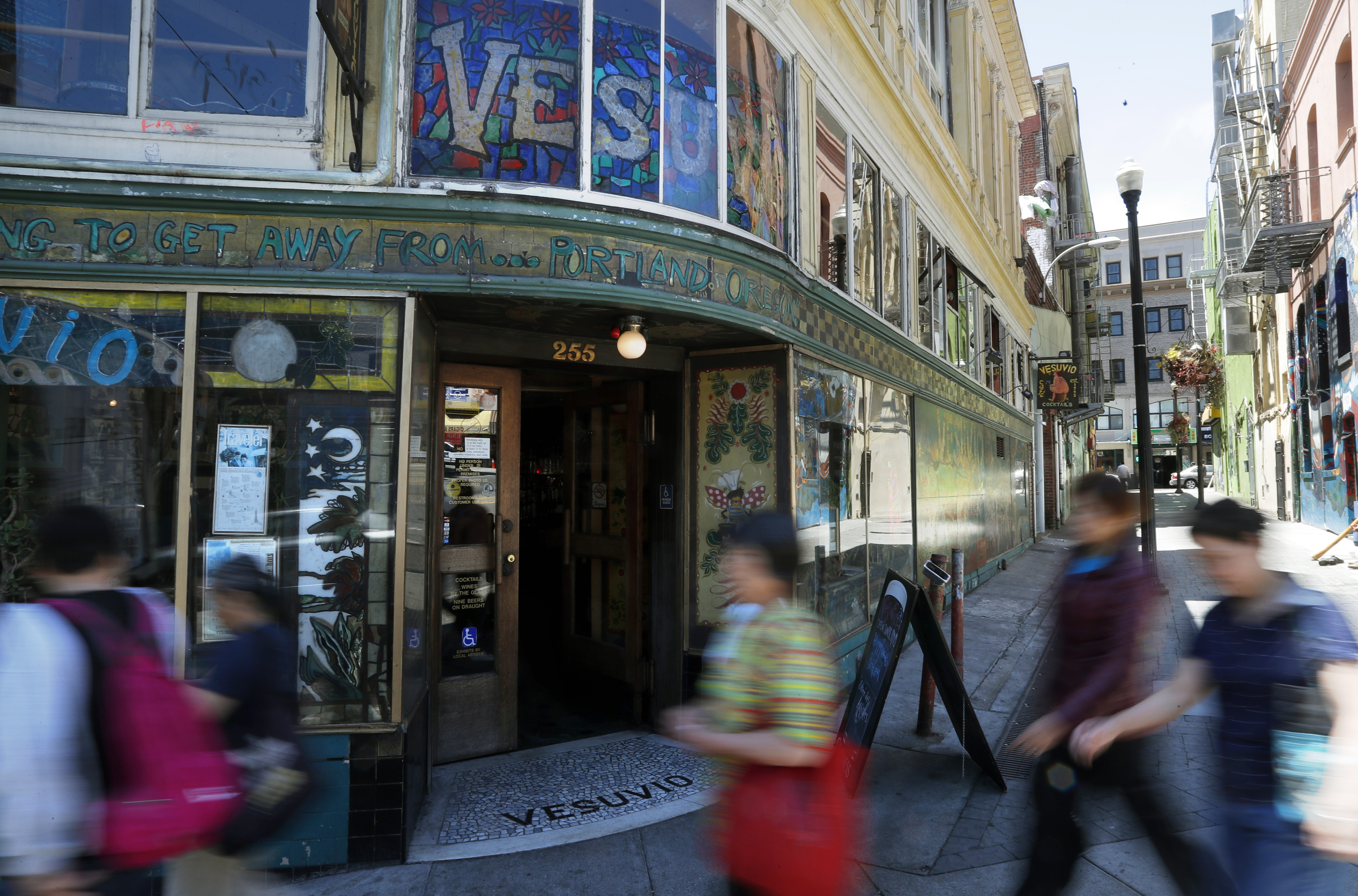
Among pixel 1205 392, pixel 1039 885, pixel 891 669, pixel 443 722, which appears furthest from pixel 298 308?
pixel 1205 392

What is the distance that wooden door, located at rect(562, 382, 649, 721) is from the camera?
21.1 ft

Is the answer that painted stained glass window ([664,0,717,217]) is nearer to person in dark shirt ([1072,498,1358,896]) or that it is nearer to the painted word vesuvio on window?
the painted word vesuvio on window

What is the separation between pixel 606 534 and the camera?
22.2 feet

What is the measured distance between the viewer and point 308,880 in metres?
3.93

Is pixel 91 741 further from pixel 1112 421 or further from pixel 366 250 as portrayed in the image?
pixel 1112 421

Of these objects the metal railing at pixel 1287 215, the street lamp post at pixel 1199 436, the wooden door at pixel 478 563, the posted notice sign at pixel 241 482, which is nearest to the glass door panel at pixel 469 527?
the wooden door at pixel 478 563

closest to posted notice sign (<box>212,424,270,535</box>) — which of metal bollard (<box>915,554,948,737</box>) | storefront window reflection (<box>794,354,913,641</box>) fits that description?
storefront window reflection (<box>794,354,913,641</box>)

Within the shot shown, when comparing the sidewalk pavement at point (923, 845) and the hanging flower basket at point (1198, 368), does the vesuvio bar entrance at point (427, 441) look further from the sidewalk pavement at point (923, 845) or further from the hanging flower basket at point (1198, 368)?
the hanging flower basket at point (1198, 368)

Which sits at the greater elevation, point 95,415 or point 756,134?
point 756,134

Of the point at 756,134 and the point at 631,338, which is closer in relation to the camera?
the point at 631,338

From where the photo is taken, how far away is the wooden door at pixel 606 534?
21.1 feet

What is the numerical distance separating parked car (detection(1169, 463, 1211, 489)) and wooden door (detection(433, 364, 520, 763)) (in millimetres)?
47218

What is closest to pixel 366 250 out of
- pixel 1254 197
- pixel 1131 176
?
pixel 1131 176

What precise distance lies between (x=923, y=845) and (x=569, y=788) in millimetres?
2244
